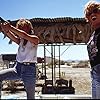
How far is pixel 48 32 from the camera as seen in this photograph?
13.4 m

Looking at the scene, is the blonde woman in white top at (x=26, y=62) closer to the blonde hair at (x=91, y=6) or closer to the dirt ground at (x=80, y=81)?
the blonde hair at (x=91, y=6)

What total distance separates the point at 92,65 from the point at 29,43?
3.64ft

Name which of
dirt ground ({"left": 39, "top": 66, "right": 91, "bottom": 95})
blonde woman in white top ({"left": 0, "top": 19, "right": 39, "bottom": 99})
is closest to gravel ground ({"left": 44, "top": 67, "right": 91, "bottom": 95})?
dirt ground ({"left": 39, "top": 66, "right": 91, "bottom": 95})

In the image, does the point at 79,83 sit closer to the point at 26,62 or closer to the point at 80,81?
the point at 80,81

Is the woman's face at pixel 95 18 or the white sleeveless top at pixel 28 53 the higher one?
the woman's face at pixel 95 18

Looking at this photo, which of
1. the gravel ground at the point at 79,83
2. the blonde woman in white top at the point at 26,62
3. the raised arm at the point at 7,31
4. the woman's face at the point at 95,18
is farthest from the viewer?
the gravel ground at the point at 79,83

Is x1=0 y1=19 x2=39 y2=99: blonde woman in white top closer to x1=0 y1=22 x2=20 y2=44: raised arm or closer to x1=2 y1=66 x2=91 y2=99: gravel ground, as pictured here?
x1=0 y1=22 x2=20 y2=44: raised arm

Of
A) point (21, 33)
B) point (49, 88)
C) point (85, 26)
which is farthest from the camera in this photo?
point (49, 88)

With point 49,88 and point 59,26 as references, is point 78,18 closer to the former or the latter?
point 59,26

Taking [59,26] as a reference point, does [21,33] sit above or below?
below

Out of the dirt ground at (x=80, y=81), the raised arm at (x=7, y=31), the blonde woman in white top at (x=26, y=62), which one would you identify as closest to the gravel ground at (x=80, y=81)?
the dirt ground at (x=80, y=81)

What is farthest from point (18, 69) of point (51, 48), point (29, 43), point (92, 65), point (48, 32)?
point (51, 48)

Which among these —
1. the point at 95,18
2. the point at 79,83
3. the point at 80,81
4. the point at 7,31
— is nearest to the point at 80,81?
the point at 80,81

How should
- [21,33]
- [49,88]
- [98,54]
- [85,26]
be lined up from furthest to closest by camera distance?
[49,88] < [85,26] < [21,33] < [98,54]
